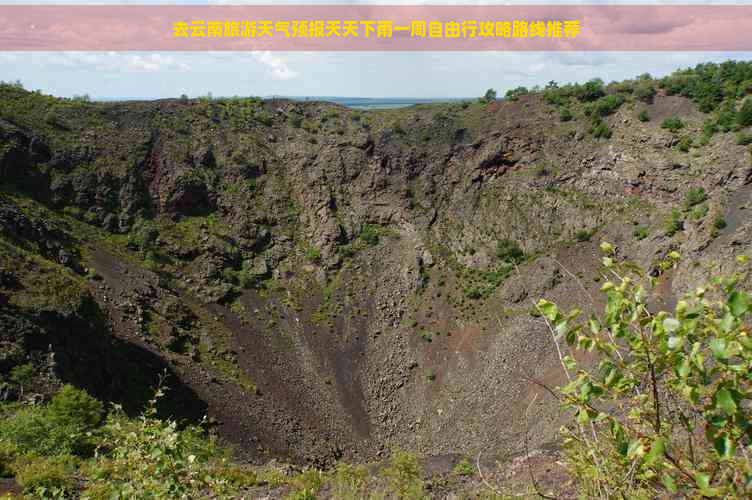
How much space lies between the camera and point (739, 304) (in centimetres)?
231

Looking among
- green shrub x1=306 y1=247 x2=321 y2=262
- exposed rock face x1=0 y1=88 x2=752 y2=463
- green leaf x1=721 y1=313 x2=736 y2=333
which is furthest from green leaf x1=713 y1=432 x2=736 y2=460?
green shrub x1=306 y1=247 x2=321 y2=262

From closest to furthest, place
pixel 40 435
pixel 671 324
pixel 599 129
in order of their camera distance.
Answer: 1. pixel 671 324
2. pixel 40 435
3. pixel 599 129

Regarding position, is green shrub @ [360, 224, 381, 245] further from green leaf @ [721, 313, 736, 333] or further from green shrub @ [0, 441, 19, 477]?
green leaf @ [721, 313, 736, 333]

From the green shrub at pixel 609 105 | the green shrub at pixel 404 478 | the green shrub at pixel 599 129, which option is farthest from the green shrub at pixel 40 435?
the green shrub at pixel 609 105

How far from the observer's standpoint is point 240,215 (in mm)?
35344

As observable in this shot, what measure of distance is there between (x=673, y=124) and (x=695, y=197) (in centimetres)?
641

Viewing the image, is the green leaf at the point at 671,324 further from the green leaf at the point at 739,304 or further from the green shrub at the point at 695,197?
the green shrub at the point at 695,197

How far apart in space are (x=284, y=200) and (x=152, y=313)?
14.1m

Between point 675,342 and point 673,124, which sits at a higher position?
point 673,124

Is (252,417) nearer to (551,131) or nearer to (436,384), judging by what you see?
(436,384)

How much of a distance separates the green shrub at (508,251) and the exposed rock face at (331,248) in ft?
1.42

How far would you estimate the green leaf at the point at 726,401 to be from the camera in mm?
2304

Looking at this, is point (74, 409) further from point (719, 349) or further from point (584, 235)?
point (584, 235)

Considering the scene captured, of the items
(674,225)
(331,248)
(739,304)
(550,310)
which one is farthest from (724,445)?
(331,248)
